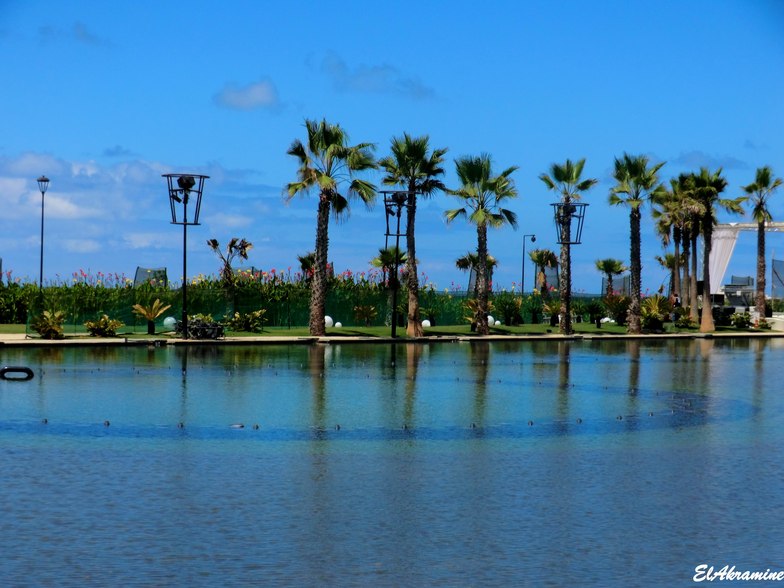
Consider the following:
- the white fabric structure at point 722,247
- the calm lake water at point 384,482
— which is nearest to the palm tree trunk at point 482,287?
the calm lake water at point 384,482

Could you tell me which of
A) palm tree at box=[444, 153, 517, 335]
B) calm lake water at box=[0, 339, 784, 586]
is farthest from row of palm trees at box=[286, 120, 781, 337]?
calm lake water at box=[0, 339, 784, 586]

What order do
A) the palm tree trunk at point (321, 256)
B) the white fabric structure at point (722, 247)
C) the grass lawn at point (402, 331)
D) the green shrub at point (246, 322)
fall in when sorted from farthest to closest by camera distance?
1. the white fabric structure at point (722, 247)
2. the green shrub at point (246, 322)
3. the palm tree trunk at point (321, 256)
4. the grass lawn at point (402, 331)

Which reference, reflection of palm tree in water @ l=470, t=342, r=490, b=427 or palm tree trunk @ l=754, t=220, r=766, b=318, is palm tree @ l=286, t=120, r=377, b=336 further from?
palm tree trunk @ l=754, t=220, r=766, b=318

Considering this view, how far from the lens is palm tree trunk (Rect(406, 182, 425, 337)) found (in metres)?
54.8

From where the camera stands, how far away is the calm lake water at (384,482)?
30.4ft

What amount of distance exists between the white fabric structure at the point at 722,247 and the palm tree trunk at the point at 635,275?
33.2 m

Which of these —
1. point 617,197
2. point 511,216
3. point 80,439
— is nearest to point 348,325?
point 511,216

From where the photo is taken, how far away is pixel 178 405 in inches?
844

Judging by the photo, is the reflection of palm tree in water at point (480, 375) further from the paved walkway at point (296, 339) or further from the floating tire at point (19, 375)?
the floating tire at point (19, 375)

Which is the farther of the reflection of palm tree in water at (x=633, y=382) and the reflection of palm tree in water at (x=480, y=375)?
the reflection of palm tree in water at (x=633, y=382)

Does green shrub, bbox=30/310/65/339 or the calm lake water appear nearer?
the calm lake water

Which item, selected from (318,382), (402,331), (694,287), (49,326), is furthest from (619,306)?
(318,382)

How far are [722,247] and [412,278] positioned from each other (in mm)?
50974

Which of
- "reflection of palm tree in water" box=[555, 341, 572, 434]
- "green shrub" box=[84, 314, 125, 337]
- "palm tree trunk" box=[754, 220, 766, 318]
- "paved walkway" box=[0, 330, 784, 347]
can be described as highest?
"palm tree trunk" box=[754, 220, 766, 318]
